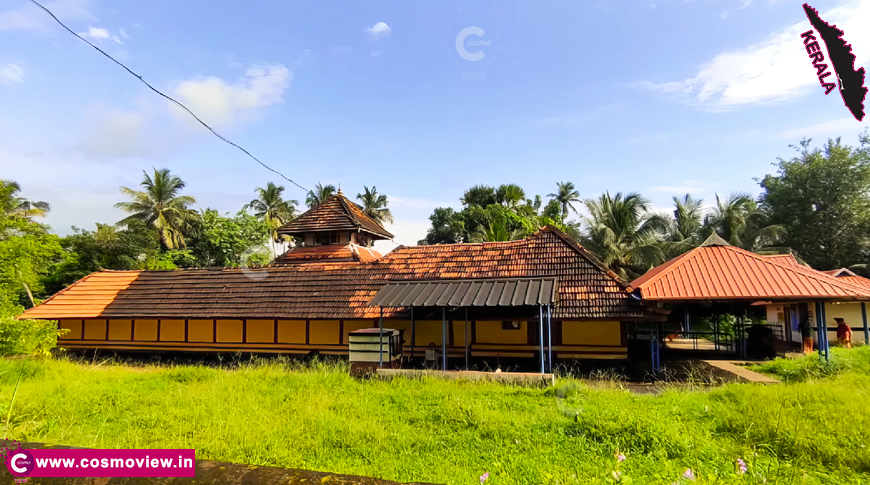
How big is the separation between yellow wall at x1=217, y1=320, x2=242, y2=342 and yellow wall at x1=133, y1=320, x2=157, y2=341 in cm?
275

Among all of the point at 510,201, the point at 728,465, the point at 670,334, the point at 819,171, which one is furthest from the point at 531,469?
the point at 510,201

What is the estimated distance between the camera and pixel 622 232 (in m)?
26.8

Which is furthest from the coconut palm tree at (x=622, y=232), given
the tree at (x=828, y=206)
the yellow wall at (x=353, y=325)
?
the yellow wall at (x=353, y=325)

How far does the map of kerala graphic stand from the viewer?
4.37 metres

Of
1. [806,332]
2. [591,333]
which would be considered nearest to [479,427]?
[591,333]

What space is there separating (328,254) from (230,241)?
15148 mm

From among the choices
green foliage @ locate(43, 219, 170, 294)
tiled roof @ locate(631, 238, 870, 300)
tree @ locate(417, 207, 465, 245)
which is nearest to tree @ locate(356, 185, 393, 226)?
tree @ locate(417, 207, 465, 245)

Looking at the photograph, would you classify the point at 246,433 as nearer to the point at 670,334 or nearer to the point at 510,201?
the point at 670,334

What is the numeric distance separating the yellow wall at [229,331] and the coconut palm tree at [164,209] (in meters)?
21.9

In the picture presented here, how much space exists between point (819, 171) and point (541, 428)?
31520mm

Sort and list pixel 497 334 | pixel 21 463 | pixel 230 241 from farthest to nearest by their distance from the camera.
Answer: pixel 230 241
pixel 497 334
pixel 21 463

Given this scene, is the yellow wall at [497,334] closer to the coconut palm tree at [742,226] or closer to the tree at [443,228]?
the coconut palm tree at [742,226]

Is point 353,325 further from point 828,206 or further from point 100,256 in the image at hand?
point 828,206

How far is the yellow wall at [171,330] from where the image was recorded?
16609mm
